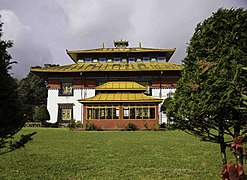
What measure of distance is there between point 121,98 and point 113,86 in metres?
2.73

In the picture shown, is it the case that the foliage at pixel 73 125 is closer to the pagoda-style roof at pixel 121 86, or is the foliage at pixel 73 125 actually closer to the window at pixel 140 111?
the pagoda-style roof at pixel 121 86

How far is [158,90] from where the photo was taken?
3195 centimetres

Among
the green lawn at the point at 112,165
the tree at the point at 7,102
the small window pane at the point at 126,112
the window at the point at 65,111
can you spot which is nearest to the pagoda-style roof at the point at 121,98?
the small window pane at the point at 126,112

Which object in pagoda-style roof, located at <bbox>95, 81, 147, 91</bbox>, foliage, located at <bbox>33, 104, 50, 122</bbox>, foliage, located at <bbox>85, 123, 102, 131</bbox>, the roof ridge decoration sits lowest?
foliage, located at <bbox>85, 123, 102, 131</bbox>

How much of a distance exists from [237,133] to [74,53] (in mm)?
33759

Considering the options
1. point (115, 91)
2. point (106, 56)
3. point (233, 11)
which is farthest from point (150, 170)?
point (106, 56)

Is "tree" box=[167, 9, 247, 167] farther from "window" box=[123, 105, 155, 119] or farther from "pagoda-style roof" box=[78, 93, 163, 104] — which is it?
"window" box=[123, 105, 155, 119]

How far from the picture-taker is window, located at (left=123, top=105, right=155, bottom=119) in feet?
89.7

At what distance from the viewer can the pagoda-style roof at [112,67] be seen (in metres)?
31.7

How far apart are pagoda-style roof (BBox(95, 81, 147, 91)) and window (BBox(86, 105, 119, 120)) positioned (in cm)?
250

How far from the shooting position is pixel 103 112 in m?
27.8

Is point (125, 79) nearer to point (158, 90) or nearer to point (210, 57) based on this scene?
point (158, 90)

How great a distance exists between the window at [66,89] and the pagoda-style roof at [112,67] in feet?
Result: 6.15

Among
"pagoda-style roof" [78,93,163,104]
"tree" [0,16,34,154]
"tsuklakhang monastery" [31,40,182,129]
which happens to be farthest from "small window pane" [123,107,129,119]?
"tree" [0,16,34,154]
